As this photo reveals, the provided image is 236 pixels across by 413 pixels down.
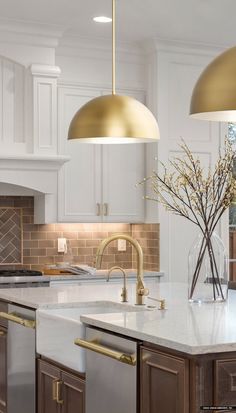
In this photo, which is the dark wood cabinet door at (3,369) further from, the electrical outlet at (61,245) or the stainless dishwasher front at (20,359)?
the electrical outlet at (61,245)

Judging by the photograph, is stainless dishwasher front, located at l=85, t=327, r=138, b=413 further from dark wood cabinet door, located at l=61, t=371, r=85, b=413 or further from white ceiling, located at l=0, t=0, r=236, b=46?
white ceiling, located at l=0, t=0, r=236, b=46

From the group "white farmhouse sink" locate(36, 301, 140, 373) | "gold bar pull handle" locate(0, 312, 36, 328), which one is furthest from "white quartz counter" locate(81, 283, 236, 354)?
"gold bar pull handle" locate(0, 312, 36, 328)

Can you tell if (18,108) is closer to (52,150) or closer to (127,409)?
(52,150)

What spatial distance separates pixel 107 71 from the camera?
6.80 m

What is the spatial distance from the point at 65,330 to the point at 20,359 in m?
0.76

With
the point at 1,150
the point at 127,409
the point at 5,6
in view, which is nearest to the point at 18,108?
the point at 1,150

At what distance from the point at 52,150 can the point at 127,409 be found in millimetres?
3685

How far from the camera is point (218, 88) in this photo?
2.65 m

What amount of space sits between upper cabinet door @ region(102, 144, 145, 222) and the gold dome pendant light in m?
2.64

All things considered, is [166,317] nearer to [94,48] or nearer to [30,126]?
[30,126]

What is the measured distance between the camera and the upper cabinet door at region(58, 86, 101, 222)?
6.52 meters

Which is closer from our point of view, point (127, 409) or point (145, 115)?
point (127, 409)

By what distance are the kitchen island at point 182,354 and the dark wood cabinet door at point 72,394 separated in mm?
318

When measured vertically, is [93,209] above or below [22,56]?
below
